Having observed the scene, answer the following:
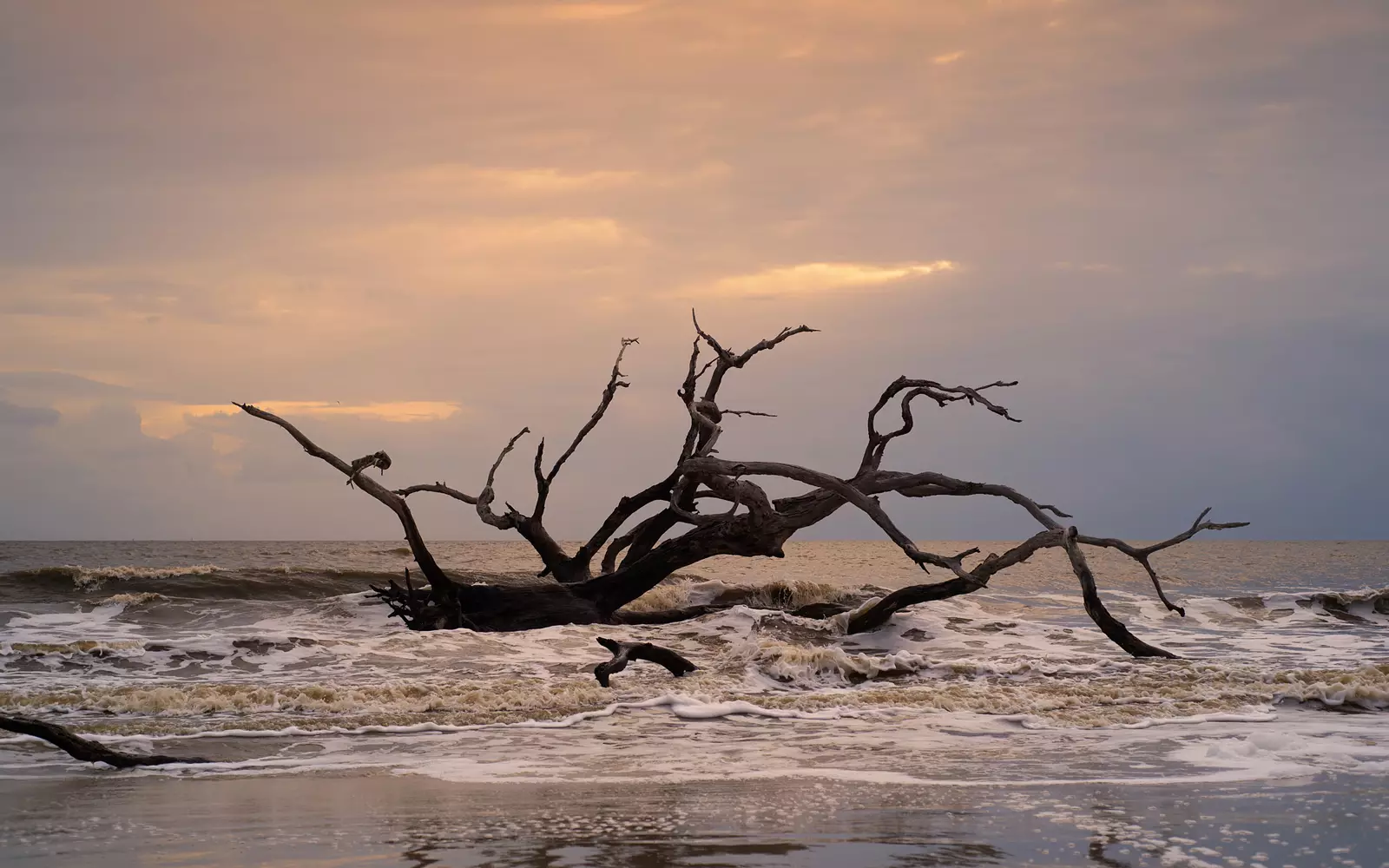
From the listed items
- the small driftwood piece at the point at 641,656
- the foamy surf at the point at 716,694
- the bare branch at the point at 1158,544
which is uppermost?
the bare branch at the point at 1158,544

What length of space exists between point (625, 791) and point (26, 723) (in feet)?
12.0

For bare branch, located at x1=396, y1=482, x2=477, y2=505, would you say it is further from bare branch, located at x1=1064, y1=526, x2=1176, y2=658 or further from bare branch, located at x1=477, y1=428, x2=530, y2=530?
bare branch, located at x1=1064, y1=526, x2=1176, y2=658

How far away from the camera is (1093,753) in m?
6.66

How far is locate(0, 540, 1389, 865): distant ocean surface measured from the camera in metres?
6.38

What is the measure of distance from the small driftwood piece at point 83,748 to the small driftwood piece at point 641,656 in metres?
4.18

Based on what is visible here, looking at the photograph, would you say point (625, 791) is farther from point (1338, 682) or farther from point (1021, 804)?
Answer: point (1338, 682)

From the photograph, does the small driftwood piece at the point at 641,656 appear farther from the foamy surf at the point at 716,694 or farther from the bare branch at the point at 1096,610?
Answer: the bare branch at the point at 1096,610

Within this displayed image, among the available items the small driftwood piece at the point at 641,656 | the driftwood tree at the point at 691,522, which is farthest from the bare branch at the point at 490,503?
the small driftwood piece at the point at 641,656

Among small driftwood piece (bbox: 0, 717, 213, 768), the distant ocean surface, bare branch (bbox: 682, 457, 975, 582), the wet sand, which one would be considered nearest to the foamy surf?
the distant ocean surface

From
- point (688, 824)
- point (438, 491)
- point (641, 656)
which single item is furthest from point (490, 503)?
point (688, 824)

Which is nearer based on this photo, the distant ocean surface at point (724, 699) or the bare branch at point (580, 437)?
the distant ocean surface at point (724, 699)

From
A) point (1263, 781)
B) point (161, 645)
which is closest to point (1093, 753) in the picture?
point (1263, 781)

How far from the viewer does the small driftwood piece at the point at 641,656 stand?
1003cm

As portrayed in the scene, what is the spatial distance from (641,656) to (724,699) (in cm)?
149
